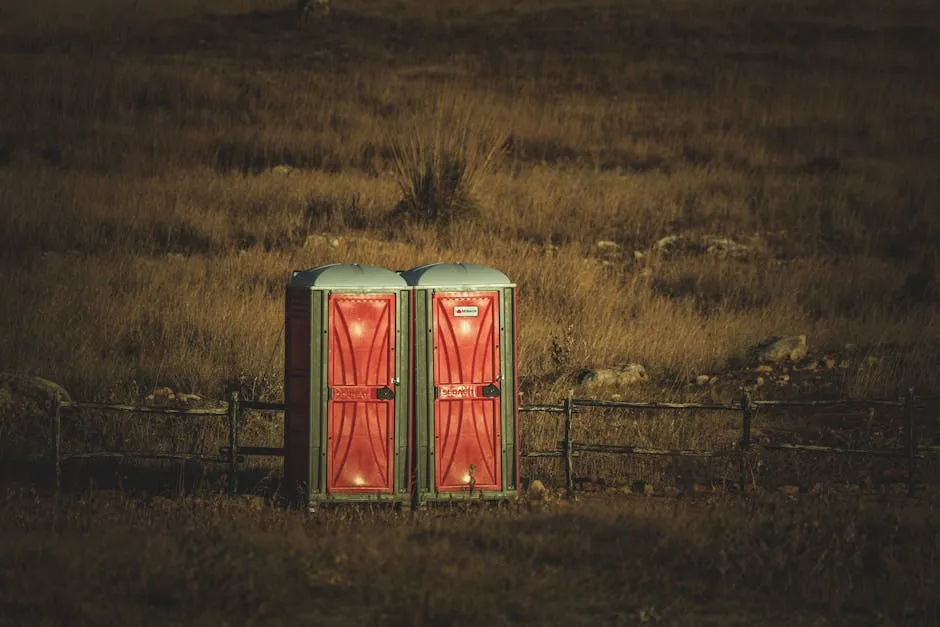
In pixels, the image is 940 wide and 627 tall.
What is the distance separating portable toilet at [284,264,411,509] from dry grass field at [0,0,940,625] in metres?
0.35

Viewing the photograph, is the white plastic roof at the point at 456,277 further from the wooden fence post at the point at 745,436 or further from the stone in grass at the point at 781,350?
the stone in grass at the point at 781,350

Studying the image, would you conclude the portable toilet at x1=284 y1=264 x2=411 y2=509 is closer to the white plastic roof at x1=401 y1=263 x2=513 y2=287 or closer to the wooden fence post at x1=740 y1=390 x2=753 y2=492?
the white plastic roof at x1=401 y1=263 x2=513 y2=287

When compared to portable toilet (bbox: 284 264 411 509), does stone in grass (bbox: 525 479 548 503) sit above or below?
below

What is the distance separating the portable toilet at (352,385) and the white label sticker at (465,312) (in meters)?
0.34

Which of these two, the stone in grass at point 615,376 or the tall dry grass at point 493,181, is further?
the tall dry grass at point 493,181

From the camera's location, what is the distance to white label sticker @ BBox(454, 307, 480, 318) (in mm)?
10672

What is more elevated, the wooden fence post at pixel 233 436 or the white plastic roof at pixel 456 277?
the white plastic roof at pixel 456 277

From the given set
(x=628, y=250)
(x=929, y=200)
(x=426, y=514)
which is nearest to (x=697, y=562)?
(x=426, y=514)

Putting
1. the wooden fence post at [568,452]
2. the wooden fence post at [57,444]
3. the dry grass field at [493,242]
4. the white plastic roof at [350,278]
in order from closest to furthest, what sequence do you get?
the dry grass field at [493,242] < the white plastic roof at [350,278] < the wooden fence post at [57,444] < the wooden fence post at [568,452]

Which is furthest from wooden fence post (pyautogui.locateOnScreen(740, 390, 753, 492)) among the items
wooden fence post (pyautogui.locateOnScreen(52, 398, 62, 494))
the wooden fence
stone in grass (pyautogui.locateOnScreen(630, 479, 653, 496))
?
wooden fence post (pyautogui.locateOnScreen(52, 398, 62, 494))

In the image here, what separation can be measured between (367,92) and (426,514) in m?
26.0

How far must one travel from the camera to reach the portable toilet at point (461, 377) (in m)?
10.7

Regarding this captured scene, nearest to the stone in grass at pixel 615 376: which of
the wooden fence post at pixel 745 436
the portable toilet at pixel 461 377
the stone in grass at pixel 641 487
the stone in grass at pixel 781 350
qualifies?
the stone in grass at pixel 781 350

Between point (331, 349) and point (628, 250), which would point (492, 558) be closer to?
point (331, 349)
